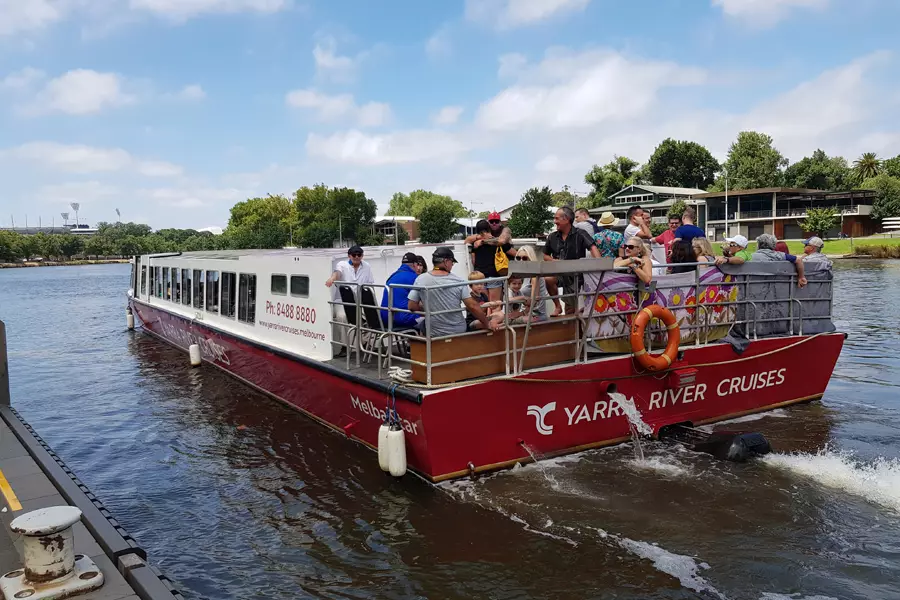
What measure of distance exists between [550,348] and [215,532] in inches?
Answer: 165

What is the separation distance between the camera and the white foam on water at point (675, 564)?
5.42 meters

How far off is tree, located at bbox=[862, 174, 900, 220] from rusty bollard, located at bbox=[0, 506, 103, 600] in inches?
3168

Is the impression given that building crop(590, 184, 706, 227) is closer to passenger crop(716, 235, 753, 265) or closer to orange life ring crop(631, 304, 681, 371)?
passenger crop(716, 235, 753, 265)

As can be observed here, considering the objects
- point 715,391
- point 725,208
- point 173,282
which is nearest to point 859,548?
point 715,391

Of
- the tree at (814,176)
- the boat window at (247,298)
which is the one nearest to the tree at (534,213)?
the tree at (814,176)

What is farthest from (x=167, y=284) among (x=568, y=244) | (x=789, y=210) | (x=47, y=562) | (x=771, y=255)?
(x=789, y=210)

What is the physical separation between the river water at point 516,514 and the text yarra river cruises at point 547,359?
0.46 meters

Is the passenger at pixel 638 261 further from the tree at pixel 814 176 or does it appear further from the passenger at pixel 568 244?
the tree at pixel 814 176

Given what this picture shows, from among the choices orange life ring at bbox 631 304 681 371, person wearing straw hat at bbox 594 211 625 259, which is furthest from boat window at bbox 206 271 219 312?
orange life ring at bbox 631 304 681 371

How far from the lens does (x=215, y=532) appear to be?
7.09m

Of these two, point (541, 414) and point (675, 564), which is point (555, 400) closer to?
point (541, 414)

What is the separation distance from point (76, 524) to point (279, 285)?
19.3 ft

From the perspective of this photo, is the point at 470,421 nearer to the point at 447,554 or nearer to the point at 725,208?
the point at 447,554

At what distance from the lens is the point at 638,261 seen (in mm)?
7633
